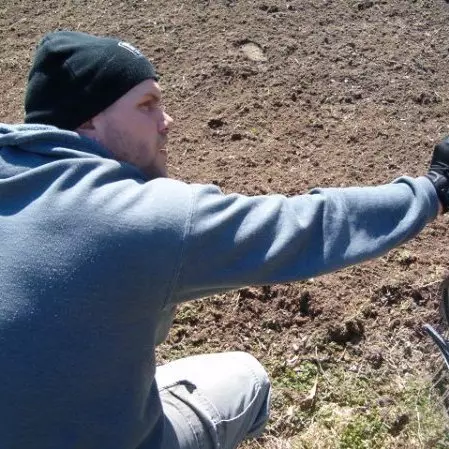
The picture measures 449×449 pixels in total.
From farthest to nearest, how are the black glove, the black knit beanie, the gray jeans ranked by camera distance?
the gray jeans → the black glove → the black knit beanie

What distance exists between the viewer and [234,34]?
4.67m

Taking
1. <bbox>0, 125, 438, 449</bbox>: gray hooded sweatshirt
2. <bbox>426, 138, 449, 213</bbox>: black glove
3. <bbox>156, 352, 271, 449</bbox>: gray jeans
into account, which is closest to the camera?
<bbox>0, 125, 438, 449</bbox>: gray hooded sweatshirt

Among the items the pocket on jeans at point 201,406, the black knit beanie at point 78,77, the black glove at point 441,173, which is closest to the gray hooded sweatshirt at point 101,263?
the black knit beanie at point 78,77

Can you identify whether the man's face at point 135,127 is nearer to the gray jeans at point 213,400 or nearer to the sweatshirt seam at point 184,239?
the sweatshirt seam at point 184,239

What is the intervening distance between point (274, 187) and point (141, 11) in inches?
82.4

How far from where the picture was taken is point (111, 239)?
1.48 meters

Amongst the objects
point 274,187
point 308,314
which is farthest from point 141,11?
point 308,314

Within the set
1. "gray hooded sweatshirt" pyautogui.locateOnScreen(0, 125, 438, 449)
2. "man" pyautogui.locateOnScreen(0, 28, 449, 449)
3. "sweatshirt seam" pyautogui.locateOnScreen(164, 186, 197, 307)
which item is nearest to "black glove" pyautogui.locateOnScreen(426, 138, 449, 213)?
"man" pyautogui.locateOnScreen(0, 28, 449, 449)

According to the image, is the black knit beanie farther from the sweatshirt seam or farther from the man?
the sweatshirt seam

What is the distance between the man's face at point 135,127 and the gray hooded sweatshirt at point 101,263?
0.06 meters

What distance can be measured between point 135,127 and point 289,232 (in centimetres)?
44

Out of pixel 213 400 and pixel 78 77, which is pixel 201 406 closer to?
pixel 213 400

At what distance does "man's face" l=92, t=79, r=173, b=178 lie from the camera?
1720 millimetres

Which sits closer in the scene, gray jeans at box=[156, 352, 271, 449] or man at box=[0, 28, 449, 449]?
man at box=[0, 28, 449, 449]
